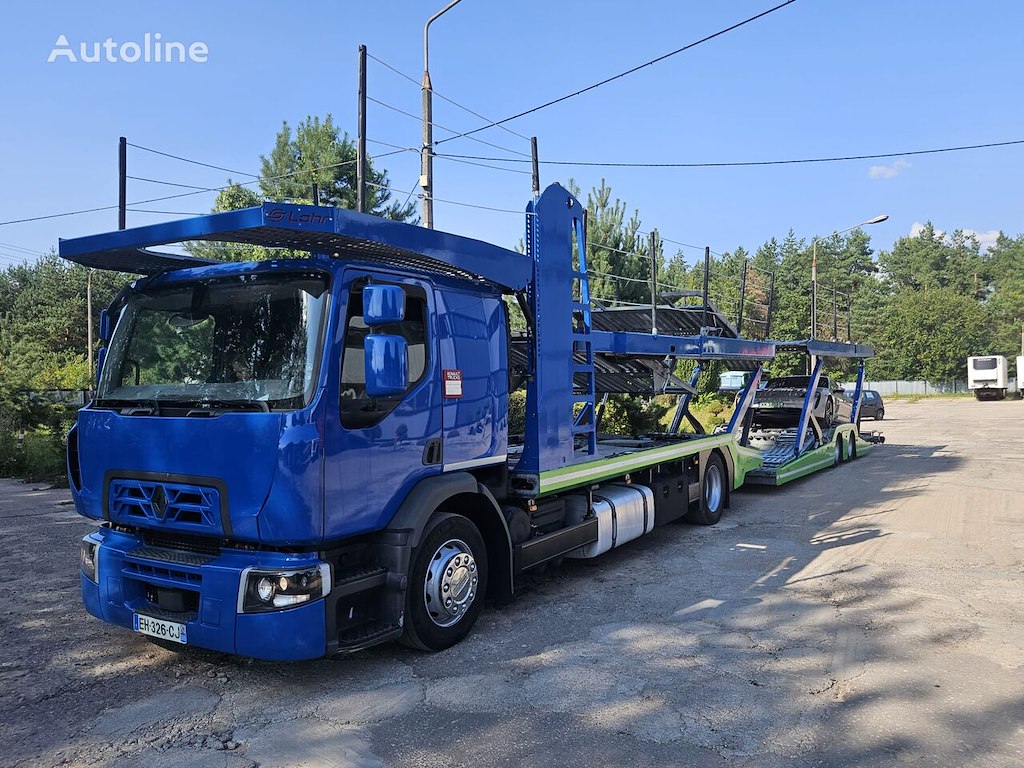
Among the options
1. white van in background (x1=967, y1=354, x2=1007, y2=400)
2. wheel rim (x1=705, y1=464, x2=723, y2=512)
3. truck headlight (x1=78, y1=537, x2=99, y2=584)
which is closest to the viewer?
truck headlight (x1=78, y1=537, x2=99, y2=584)

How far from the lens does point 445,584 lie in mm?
4637

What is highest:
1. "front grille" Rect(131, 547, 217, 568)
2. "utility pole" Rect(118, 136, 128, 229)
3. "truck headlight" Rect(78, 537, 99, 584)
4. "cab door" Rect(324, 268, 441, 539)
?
"utility pole" Rect(118, 136, 128, 229)

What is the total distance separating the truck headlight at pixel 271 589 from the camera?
12.3 ft

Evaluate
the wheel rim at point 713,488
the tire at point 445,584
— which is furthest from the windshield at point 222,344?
the wheel rim at point 713,488

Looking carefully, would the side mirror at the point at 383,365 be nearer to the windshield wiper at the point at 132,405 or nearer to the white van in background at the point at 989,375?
the windshield wiper at the point at 132,405

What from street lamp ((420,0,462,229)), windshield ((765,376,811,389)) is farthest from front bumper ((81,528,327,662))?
windshield ((765,376,811,389))

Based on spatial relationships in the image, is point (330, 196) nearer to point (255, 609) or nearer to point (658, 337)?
point (658, 337)

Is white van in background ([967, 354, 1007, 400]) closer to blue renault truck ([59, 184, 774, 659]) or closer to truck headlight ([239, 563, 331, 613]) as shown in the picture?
blue renault truck ([59, 184, 774, 659])

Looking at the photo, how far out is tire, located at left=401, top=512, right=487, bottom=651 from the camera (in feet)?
14.6

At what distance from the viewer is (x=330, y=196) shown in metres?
24.0

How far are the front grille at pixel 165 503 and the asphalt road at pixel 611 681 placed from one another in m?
1.01

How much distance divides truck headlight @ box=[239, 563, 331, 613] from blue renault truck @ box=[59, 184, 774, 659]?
0.03ft

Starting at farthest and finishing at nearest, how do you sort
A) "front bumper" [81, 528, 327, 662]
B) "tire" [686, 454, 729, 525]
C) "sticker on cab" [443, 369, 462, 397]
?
1. "tire" [686, 454, 729, 525]
2. "sticker on cab" [443, 369, 462, 397]
3. "front bumper" [81, 528, 327, 662]

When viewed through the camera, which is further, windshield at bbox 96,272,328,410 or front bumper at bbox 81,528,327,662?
windshield at bbox 96,272,328,410
